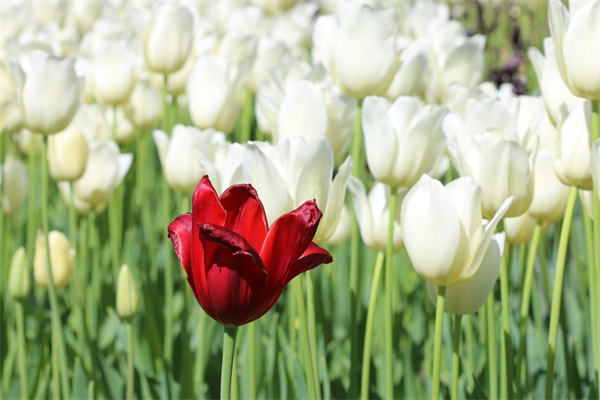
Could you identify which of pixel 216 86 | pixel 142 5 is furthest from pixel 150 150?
pixel 216 86

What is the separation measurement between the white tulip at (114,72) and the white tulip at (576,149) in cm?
122

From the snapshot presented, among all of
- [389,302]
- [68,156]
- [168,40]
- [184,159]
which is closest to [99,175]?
[68,156]

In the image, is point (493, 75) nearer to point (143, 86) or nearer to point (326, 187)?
point (143, 86)

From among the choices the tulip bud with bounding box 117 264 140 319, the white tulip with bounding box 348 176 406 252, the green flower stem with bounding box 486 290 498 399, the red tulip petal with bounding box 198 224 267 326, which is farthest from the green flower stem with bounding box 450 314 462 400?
the tulip bud with bounding box 117 264 140 319

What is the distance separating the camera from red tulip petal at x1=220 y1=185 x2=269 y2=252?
82 centimetres

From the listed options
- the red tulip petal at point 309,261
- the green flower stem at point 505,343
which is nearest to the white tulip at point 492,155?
the green flower stem at point 505,343

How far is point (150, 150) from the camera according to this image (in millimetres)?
3170

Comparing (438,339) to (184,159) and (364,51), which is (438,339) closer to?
(364,51)

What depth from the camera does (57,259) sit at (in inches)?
69.4

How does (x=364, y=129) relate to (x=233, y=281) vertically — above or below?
→ above

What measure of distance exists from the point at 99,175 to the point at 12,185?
210 mm

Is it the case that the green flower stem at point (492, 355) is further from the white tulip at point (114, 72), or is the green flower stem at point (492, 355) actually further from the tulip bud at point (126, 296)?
the white tulip at point (114, 72)

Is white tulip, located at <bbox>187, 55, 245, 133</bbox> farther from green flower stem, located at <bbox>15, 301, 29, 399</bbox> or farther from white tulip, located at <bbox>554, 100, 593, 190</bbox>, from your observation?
white tulip, located at <bbox>554, 100, 593, 190</bbox>

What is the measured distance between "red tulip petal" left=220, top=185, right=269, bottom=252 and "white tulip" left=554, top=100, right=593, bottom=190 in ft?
2.07
